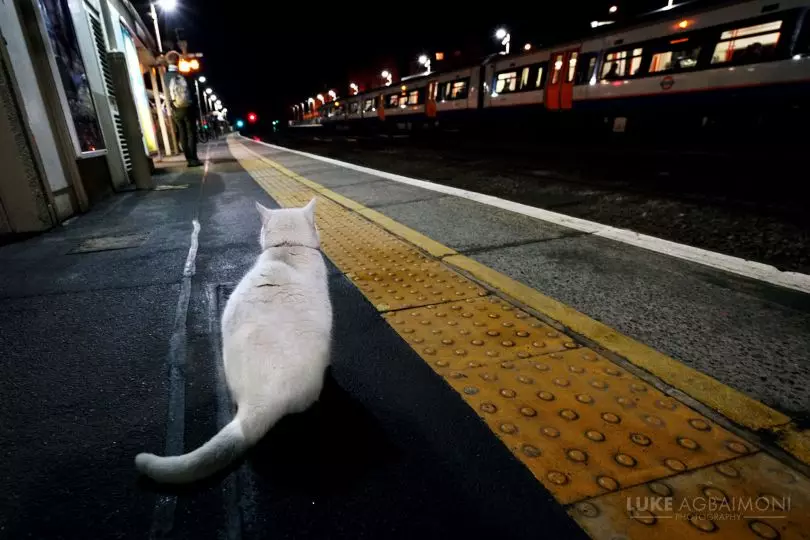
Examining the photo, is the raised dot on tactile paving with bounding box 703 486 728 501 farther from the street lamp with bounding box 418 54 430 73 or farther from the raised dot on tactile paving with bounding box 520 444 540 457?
the street lamp with bounding box 418 54 430 73

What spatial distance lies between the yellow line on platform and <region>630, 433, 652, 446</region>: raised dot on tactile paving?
37 centimetres

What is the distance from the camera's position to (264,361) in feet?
4.54

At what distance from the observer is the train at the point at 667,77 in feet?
30.7

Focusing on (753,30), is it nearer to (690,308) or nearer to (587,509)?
(690,308)

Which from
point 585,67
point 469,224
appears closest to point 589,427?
point 469,224

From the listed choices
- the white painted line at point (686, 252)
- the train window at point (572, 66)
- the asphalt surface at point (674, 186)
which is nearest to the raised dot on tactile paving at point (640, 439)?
the white painted line at point (686, 252)

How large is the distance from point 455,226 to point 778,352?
2998mm

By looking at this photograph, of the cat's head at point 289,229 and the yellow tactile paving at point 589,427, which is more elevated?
the cat's head at point 289,229

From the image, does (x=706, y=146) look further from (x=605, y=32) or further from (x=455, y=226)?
(x=455, y=226)

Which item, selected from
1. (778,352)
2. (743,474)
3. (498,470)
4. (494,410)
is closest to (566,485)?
(498,470)

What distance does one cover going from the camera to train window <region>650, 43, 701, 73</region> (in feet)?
36.1

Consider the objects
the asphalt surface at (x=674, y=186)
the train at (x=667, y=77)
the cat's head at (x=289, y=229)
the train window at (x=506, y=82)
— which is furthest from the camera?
the train window at (x=506, y=82)

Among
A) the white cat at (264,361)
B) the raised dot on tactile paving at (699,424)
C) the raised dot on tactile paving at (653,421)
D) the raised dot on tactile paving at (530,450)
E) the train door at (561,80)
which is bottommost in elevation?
the raised dot on tactile paving at (530,450)

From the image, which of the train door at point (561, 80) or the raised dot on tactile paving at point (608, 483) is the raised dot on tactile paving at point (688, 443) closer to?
the raised dot on tactile paving at point (608, 483)
